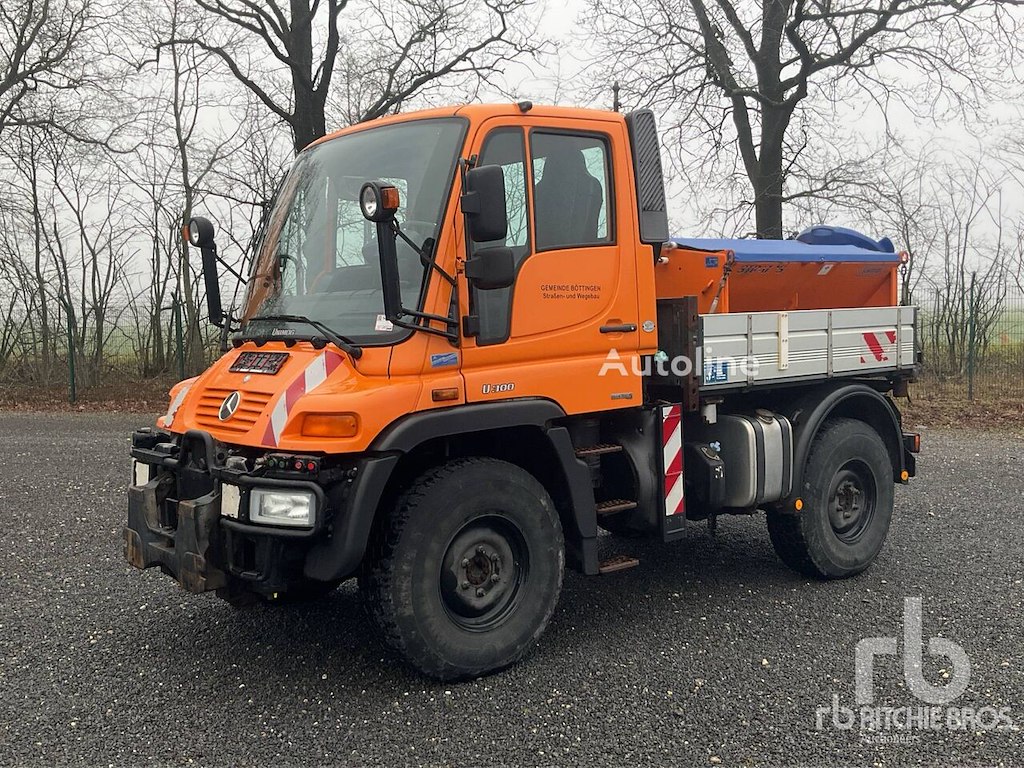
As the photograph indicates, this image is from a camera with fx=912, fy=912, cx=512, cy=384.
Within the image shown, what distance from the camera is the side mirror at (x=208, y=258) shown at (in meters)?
4.84

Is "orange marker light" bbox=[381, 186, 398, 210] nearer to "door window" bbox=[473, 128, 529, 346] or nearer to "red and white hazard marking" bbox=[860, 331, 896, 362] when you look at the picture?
"door window" bbox=[473, 128, 529, 346]

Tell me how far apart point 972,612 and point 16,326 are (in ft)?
56.5

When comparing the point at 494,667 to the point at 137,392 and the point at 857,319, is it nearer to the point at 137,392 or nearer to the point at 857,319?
the point at 857,319

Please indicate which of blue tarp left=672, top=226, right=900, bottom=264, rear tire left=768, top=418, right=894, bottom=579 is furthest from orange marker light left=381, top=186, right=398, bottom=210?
rear tire left=768, top=418, right=894, bottom=579

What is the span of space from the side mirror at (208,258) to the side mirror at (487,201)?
1.70 metres

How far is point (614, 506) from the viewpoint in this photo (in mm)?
4867

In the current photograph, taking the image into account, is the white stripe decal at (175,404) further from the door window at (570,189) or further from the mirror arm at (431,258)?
the door window at (570,189)

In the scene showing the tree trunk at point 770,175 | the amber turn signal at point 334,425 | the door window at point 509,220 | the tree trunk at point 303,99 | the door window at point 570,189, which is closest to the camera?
the amber turn signal at point 334,425

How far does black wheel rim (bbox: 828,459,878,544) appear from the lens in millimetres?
5883

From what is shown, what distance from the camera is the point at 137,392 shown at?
16703mm

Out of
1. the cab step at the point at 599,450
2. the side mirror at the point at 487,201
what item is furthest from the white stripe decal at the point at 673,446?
the side mirror at the point at 487,201

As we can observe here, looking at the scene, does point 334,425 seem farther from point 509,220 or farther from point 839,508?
point 839,508

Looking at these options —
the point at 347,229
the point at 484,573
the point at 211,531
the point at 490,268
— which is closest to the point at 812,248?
the point at 490,268

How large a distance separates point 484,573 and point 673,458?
1410 millimetres
